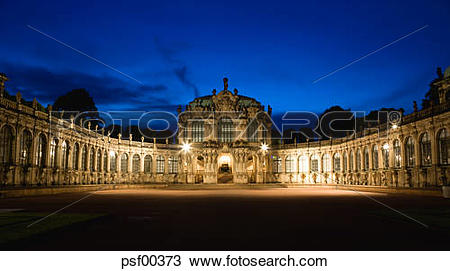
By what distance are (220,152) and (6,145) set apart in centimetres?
4115

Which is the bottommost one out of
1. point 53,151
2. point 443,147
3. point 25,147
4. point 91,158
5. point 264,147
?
point 91,158

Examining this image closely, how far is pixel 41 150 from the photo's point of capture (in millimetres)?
41156

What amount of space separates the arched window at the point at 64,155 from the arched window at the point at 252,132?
37.9m

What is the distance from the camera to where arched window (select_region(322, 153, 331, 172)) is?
66125mm

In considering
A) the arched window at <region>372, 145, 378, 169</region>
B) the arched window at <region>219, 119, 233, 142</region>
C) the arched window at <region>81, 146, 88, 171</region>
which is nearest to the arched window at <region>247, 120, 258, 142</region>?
the arched window at <region>219, 119, 233, 142</region>

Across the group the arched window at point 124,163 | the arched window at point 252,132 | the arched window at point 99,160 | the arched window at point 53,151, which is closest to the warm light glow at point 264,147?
the arched window at point 252,132

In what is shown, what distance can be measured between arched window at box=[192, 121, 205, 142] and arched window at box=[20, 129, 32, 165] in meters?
38.8

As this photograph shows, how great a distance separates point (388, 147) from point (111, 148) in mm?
46697

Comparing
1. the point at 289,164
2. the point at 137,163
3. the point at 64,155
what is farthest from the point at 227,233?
the point at 289,164

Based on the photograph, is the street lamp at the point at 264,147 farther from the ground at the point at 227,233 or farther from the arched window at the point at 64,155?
the ground at the point at 227,233

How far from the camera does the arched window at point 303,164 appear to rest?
70125 mm

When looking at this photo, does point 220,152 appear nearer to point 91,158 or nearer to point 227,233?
point 91,158

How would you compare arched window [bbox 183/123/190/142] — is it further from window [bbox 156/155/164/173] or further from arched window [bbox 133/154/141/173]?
arched window [bbox 133/154/141/173]

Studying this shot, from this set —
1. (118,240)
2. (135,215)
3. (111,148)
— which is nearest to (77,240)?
(118,240)
